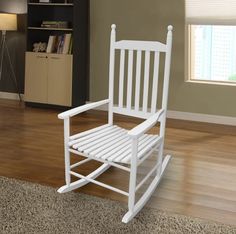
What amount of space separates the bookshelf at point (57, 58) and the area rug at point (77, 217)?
283 centimetres

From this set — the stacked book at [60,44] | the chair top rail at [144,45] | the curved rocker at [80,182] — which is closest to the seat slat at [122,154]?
the curved rocker at [80,182]

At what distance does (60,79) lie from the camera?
573cm

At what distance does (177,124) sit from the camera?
516 centimetres

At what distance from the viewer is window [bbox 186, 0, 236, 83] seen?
16.5ft

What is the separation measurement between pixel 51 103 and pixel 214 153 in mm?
2536

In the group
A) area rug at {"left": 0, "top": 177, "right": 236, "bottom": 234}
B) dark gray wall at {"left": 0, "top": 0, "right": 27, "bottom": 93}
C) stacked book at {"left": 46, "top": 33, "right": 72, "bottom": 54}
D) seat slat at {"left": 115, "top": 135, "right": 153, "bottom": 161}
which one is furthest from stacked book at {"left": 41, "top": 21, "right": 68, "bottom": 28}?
area rug at {"left": 0, "top": 177, "right": 236, "bottom": 234}

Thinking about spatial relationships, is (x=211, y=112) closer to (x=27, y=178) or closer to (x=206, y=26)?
(x=206, y=26)

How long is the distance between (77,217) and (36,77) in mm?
3515

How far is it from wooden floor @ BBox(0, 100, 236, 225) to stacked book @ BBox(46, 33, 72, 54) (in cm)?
86

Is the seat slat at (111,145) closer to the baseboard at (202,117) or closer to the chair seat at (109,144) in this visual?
the chair seat at (109,144)

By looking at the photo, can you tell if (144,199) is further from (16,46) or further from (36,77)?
(16,46)

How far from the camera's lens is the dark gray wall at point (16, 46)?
623 centimetres

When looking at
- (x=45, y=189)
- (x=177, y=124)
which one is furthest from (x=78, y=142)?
(x=177, y=124)

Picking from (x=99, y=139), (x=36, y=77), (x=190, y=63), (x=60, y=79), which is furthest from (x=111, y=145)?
(x=36, y=77)
